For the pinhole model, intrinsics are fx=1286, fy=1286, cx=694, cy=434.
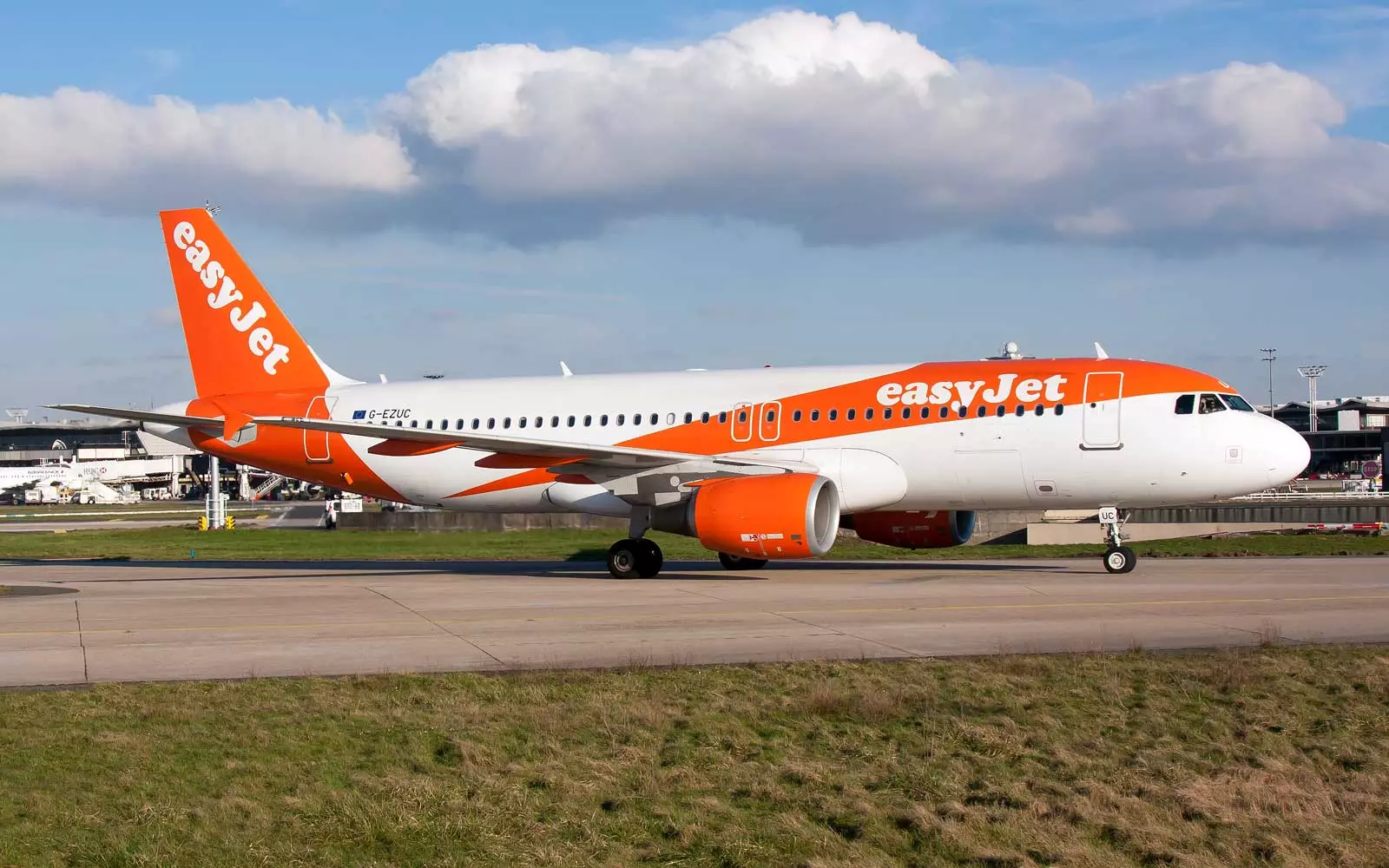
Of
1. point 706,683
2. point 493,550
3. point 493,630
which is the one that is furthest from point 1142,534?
point 706,683

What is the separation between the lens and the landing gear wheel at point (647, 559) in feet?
81.1

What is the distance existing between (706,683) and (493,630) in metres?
5.28

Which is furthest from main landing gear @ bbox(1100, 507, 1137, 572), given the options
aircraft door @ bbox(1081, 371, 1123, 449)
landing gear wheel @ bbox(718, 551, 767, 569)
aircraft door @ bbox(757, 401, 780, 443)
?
landing gear wheel @ bbox(718, 551, 767, 569)

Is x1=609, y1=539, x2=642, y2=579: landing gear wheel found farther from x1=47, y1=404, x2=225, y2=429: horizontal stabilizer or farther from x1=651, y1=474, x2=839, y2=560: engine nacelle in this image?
x1=47, y1=404, x2=225, y2=429: horizontal stabilizer

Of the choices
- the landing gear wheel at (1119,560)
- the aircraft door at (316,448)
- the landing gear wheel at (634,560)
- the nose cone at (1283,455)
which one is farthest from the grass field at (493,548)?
the nose cone at (1283,455)

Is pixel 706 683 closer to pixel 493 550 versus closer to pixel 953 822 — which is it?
pixel 953 822

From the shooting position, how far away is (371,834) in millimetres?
6816

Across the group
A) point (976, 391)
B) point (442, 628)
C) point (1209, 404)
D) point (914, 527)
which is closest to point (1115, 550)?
point (1209, 404)

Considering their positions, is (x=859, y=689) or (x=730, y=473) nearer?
(x=859, y=689)

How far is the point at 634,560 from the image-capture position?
24688mm

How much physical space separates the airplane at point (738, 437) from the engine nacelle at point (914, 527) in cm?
4

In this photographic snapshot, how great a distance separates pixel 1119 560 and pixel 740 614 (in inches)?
364

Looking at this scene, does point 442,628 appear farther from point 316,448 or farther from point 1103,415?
point 316,448

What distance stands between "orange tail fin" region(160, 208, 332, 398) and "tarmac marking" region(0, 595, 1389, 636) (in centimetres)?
1369
